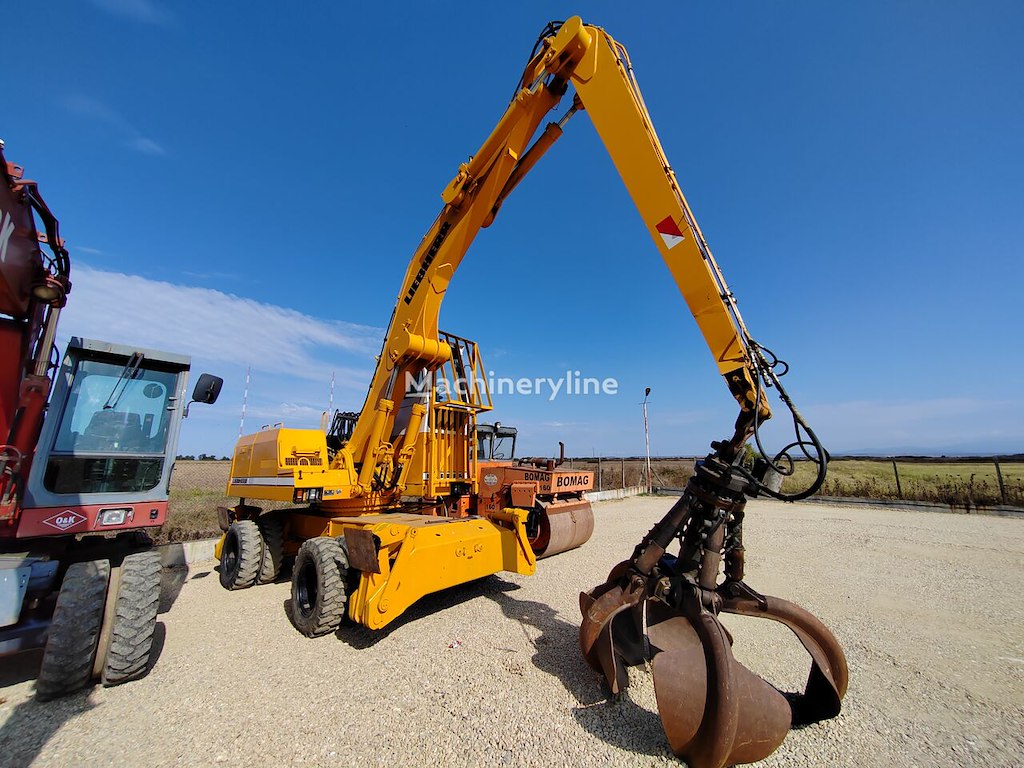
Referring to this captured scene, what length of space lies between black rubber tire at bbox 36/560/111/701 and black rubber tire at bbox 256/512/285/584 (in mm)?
3281

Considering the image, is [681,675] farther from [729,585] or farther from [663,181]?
[663,181]

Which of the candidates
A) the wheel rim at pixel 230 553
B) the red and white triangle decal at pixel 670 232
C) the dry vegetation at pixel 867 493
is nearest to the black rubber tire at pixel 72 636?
the wheel rim at pixel 230 553

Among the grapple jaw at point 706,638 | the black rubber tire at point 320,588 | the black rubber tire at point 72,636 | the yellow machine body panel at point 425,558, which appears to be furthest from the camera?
the black rubber tire at point 320,588

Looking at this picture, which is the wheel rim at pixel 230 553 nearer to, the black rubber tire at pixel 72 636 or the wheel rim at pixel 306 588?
the wheel rim at pixel 306 588

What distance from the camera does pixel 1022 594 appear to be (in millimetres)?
5836

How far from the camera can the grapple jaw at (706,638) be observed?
262cm

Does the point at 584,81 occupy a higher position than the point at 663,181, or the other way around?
the point at 584,81

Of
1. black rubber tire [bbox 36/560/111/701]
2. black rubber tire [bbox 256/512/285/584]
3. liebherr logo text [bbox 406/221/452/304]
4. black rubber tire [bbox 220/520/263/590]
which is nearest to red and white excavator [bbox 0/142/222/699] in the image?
black rubber tire [bbox 36/560/111/701]

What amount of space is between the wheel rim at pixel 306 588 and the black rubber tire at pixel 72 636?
1.70 meters

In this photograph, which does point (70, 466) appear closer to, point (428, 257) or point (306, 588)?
point (306, 588)

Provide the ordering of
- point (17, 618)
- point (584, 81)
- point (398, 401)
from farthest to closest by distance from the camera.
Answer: point (398, 401) → point (584, 81) → point (17, 618)

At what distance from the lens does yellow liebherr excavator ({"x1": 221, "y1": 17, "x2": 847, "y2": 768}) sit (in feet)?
9.63

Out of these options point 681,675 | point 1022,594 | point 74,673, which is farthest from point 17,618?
point 1022,594

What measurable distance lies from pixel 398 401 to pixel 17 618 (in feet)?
13.4
